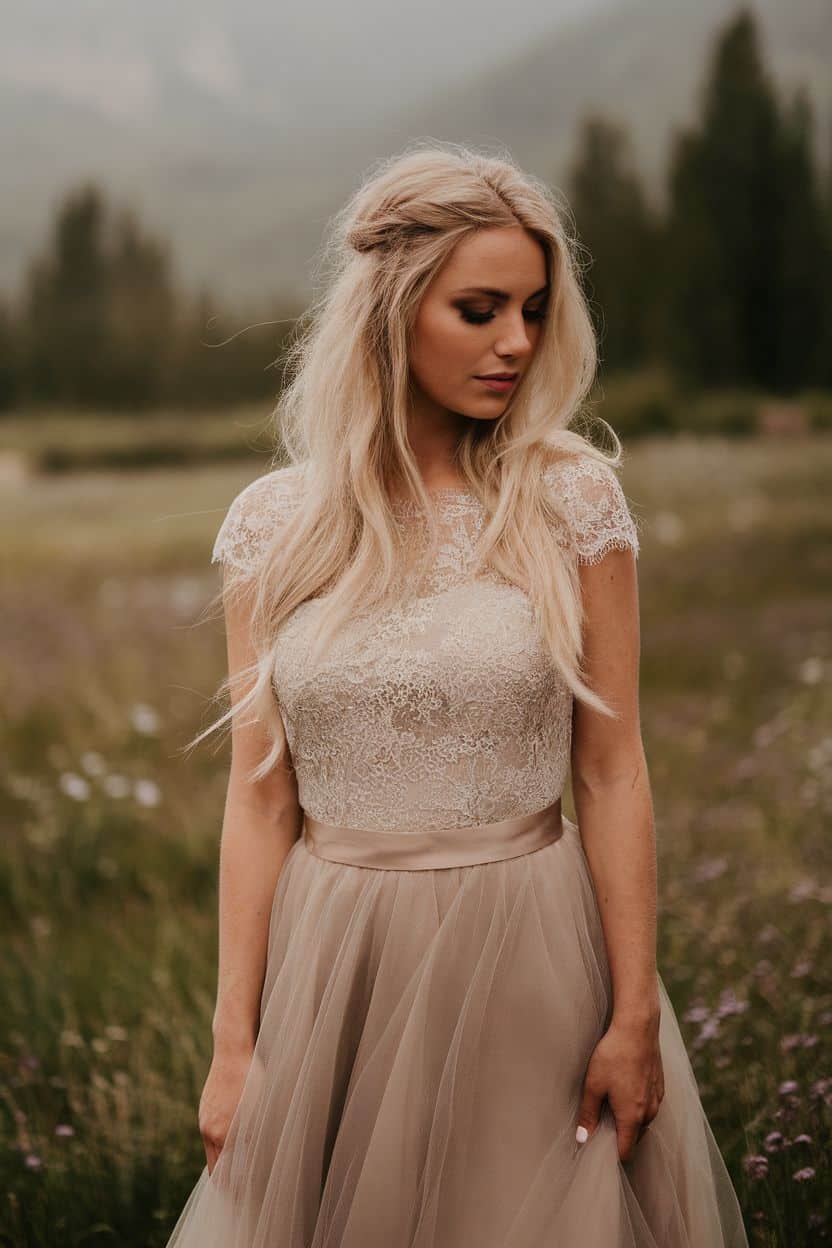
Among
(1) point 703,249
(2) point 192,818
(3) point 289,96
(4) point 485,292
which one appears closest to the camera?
(4) point 485,292

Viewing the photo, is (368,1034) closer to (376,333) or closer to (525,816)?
(525,816)

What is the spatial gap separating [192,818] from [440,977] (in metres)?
2.92

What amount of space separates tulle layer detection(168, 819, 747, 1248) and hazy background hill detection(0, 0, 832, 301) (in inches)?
175

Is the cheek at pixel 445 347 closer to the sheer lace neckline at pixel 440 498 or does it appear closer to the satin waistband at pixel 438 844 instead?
the sheer lace neckline at pixel 440 498

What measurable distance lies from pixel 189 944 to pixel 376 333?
238 centimetres

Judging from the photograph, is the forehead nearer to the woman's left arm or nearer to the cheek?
the cheek

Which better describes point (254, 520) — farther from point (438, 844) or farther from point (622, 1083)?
point (622, 1083)

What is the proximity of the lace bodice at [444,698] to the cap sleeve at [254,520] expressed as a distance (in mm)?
138

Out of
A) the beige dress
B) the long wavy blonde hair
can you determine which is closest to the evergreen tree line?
the long wavy blonde hair

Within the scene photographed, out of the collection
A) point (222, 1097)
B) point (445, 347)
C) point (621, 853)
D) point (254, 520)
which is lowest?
point (222, 1097)

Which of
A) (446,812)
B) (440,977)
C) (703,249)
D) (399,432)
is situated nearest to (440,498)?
(399,432)

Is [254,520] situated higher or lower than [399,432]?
lower

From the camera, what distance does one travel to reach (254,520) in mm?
1932

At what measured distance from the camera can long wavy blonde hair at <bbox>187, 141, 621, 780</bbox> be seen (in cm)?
177
